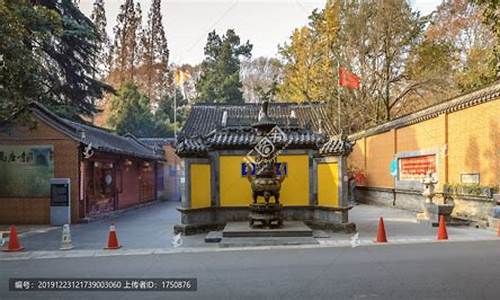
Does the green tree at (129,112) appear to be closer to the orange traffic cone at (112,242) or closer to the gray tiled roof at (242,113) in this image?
the gray tiled roof at (242,113)

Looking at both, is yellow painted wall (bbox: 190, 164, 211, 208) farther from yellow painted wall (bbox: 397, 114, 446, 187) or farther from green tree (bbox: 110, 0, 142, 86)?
green tree (bbox: 110, 0, 142, 86)

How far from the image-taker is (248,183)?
14.0 m

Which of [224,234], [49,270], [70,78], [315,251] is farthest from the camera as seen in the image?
[70,78]

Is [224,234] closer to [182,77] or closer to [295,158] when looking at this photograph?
[295,158]

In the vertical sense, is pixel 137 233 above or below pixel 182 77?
below

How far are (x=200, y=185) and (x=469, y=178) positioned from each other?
29.7ft

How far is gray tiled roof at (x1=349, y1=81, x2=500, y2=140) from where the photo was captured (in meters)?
12.8

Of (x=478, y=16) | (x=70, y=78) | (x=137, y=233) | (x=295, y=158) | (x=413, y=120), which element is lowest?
(x=137, y=233)

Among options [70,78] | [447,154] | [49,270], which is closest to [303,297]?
[49,270]

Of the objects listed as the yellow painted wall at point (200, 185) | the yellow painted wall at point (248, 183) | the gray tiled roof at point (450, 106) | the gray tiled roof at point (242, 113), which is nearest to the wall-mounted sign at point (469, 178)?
the gray tiled roof at point (450, 106)

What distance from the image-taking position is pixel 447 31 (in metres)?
27.2

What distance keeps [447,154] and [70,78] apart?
18636mm

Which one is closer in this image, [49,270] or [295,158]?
[49,270]

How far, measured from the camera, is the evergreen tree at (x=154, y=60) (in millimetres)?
41906
